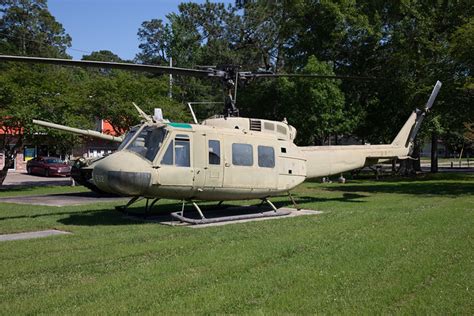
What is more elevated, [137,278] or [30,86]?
[30,86]

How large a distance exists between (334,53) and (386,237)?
1040 inches

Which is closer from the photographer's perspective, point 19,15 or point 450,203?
point 450,203

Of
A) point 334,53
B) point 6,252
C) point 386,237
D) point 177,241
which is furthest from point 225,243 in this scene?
point 334,53

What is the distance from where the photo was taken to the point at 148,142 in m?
11.4

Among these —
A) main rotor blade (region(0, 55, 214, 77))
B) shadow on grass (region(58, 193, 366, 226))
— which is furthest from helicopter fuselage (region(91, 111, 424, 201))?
main rotor blade (region(0, 55, 214, 77))

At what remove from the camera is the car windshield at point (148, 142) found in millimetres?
11203

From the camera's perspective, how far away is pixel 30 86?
2334cm

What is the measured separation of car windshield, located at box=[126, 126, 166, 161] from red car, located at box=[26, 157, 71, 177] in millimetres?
26970

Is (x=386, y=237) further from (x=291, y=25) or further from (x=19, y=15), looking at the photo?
(x=19, y=15)

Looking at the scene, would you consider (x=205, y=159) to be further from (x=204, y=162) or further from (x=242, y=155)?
(x=242, y=155)

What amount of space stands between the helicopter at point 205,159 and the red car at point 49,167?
2607 centimetres

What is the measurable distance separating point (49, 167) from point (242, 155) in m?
28.9

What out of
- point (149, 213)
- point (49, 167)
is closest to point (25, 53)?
point (49, 167)

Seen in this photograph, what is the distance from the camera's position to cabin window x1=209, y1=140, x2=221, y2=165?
11875mm
